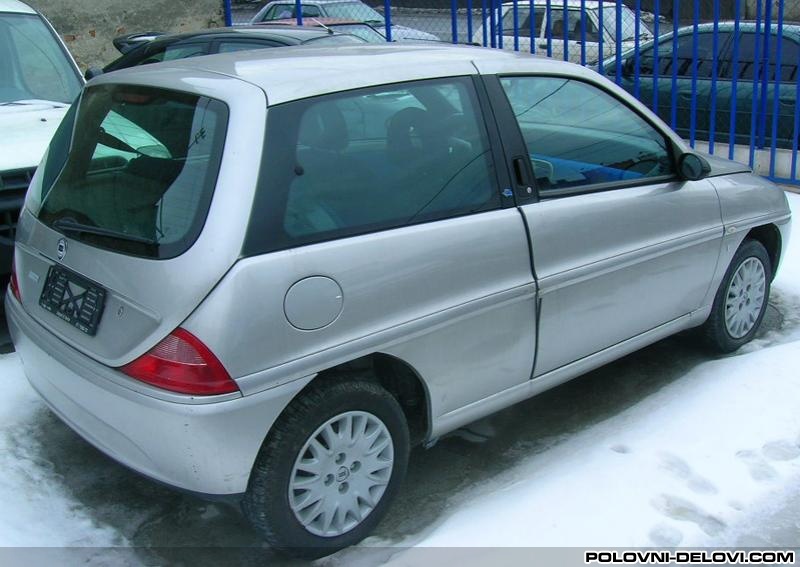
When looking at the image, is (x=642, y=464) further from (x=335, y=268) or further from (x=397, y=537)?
(x=335, y=268)

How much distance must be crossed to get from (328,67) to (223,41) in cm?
357

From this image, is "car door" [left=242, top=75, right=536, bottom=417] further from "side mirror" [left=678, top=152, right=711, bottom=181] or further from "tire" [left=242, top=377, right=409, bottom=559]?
"side mirror" [left=678, top=152, right=711, bottom=181]

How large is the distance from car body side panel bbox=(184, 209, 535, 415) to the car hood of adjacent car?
99.5 inches

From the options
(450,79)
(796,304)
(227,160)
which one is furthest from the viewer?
(796,304)

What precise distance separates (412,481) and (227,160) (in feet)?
5.24

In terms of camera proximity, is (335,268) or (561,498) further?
(561,498)

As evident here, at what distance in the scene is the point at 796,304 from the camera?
5258 mm

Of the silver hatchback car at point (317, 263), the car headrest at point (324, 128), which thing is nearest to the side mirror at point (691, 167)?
the silver hatchback car at point (317, 263)

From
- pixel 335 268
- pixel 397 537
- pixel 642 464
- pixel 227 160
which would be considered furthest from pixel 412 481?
pixel 227 160

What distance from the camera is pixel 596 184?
366 centimetres

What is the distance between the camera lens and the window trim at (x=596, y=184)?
338 centimetres

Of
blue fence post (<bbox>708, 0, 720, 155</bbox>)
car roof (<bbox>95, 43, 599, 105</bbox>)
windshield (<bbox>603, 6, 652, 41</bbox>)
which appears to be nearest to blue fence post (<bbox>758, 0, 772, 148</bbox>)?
blue fence post (<bbox>708, 0, 720, 155</bbox>)

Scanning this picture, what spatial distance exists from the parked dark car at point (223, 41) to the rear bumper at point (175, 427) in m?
3.75

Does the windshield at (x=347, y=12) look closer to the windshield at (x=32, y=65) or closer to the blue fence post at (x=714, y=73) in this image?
the blue fence post at (x=714, y=73)
